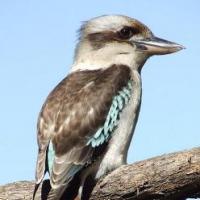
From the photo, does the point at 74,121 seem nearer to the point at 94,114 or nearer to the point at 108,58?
the point at 94,114

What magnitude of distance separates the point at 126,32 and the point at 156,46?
1.18ft

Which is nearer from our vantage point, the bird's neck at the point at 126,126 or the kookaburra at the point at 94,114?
the kookaburra at the point at 94,114

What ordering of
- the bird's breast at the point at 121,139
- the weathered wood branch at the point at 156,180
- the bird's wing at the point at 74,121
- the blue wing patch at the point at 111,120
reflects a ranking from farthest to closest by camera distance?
1. the bird's breast at the point at 121,139
2. the blue wing patch at the point at 111,120
3. the bird's wing at the point at 74,121
4. the weathered wood branch at the point at 156,180

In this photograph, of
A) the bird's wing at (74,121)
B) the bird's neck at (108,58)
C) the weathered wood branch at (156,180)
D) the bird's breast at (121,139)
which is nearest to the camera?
the weathered wood branch at (156,180)

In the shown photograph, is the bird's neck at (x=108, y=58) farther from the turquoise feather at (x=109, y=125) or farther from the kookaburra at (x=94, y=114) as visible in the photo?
the turquoise feather at (x=109, y=125)

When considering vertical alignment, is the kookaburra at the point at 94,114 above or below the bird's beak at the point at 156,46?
below

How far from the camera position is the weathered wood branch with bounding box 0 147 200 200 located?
6105 mm

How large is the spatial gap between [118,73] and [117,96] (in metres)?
0.42

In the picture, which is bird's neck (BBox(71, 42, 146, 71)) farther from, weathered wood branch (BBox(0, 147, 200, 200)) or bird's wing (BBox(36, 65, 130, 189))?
weathered wood branch (BBox(0, 147, 200, 200))

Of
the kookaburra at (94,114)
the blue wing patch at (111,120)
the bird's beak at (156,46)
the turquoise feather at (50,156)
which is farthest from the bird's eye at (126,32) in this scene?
the turquoise feather at (50,156)

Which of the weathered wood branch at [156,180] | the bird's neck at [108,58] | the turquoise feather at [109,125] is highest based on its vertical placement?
the bird's neck at [108,58]

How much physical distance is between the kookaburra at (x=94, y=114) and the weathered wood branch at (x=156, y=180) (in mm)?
262

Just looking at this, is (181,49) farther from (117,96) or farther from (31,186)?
(31,186)

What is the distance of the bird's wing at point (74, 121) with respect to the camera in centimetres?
647
